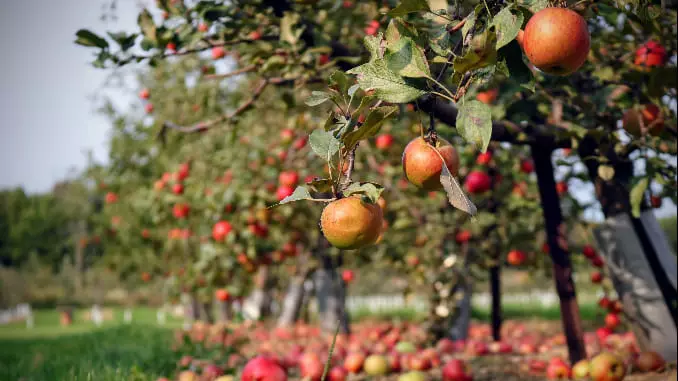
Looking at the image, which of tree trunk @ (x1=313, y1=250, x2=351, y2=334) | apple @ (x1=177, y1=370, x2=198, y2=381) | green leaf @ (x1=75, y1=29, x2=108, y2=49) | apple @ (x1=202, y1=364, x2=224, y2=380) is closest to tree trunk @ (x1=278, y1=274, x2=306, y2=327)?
tree trunk @ (x1=313, y1=250, x2=351, y2=334)

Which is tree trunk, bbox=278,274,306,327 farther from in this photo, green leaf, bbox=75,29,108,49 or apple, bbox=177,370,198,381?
green leaf, bbox=75,29,108,49

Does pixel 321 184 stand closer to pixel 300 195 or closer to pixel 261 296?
pixel 300 195

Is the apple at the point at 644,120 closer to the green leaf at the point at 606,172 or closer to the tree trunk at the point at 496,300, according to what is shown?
the green leaf at the point at 606,172

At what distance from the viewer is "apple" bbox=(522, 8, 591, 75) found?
126 cm

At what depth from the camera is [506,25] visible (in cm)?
126

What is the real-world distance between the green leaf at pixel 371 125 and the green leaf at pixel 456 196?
211 mm

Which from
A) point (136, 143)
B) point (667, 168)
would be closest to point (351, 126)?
point (667, 168)

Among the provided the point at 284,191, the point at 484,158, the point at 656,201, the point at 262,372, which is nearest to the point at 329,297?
the point at 284,191

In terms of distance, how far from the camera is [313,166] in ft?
18.8

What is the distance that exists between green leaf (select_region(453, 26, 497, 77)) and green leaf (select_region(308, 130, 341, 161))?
0.35 meters

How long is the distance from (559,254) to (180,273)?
5.10 meters

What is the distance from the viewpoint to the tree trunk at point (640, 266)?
3.12 metres

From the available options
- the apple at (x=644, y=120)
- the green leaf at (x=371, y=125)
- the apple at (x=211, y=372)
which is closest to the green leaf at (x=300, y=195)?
the green leaf at (x=371, y=125)

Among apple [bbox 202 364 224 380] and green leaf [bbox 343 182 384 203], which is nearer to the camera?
green leaf [bbox 343 182 384 203]
